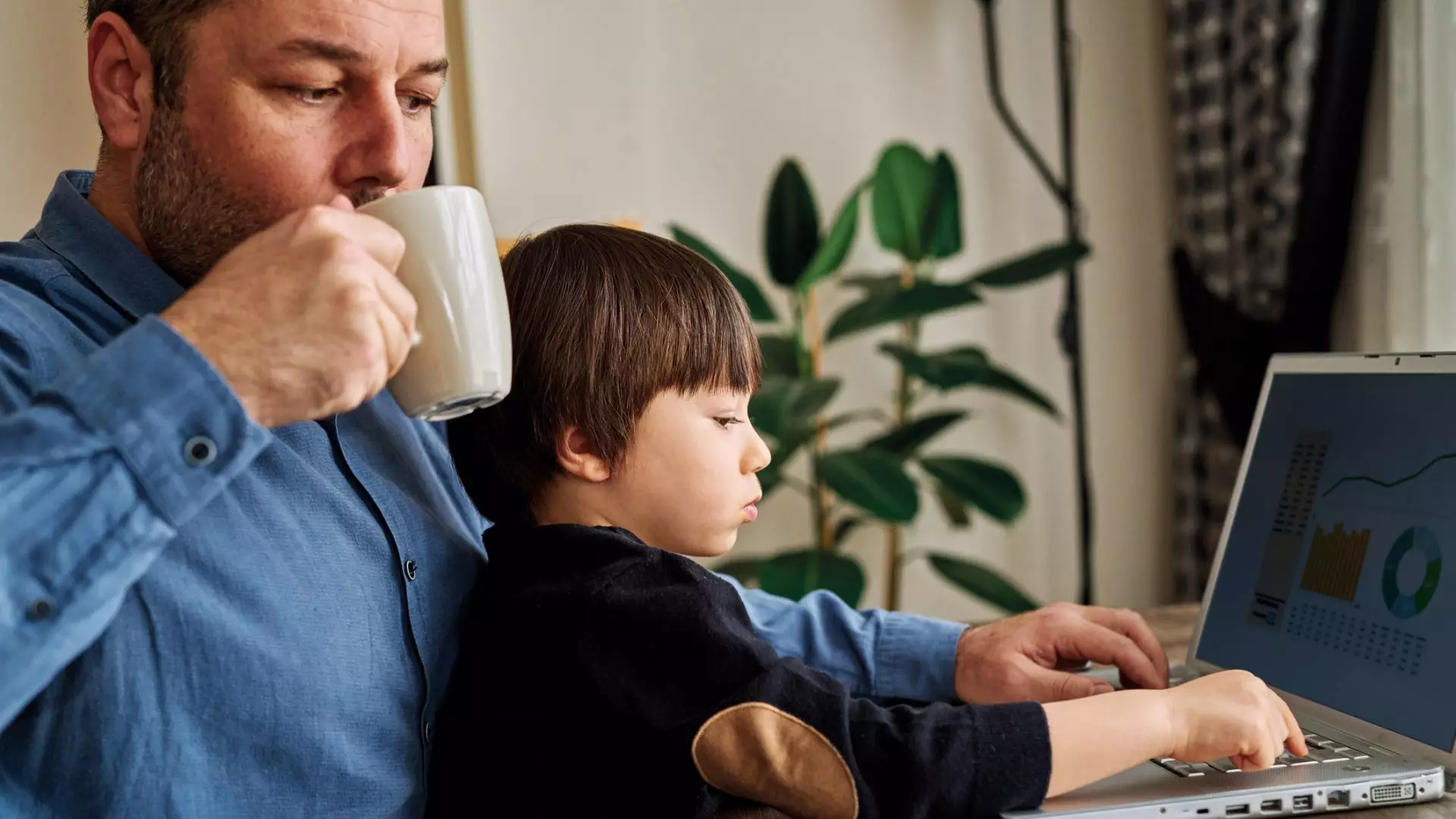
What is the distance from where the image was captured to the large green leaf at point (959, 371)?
2.34 m

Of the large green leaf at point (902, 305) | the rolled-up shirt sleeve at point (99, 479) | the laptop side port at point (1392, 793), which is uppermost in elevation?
the rolled-up shirt sleeve at point (99, 479)

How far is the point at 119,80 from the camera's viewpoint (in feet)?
2.88

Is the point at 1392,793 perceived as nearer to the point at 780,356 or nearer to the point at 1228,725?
the point at 1228,725

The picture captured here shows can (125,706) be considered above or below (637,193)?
below

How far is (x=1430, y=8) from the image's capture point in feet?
6.23

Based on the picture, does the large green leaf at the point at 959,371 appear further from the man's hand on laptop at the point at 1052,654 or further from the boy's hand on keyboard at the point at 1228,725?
the boy's hand on keyboard at the point at 1228,725

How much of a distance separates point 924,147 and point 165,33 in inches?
84.4

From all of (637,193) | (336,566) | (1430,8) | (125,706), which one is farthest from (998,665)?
(637,193)

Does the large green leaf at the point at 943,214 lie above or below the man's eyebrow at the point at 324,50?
below

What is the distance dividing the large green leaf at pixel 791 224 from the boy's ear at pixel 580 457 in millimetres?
1521

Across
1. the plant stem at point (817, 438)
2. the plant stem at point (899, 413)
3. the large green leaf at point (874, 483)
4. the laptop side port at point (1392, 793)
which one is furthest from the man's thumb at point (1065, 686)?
the plant stem at point (899, 413)

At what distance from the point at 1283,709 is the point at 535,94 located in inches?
87.4

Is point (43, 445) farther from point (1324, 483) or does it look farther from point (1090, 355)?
point (1090, 355)

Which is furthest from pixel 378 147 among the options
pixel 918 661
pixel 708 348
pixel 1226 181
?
pixel 1226 181
